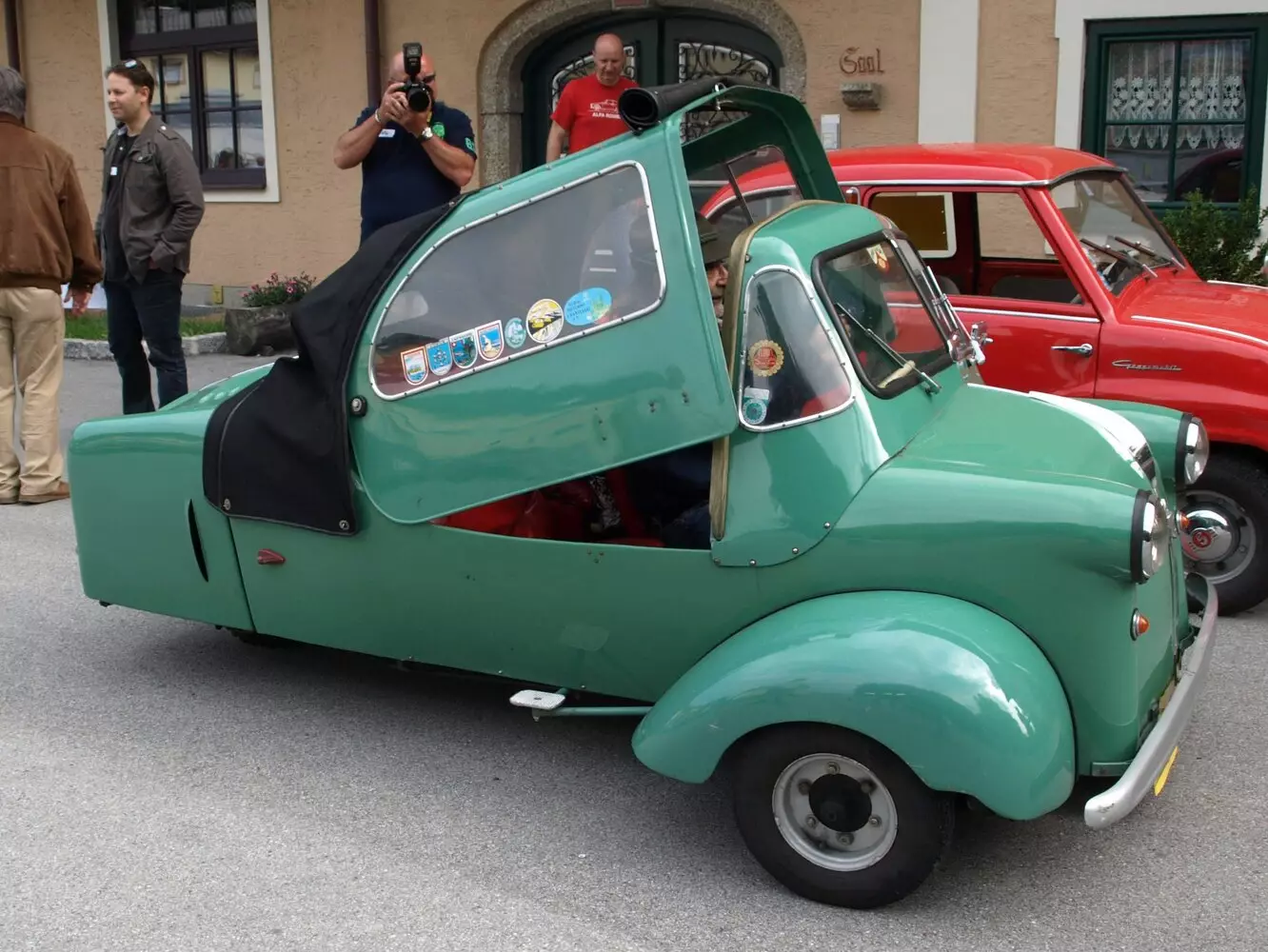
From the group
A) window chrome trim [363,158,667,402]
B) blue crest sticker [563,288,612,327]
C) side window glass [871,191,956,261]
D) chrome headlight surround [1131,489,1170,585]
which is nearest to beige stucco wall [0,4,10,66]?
side window glass [871,191,956,261]

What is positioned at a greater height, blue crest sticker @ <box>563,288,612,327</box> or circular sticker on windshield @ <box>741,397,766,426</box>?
blue crest sticker @ <box>563,288,612,327</box>

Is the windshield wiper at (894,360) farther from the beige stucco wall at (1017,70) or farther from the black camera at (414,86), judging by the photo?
the beige stucco wall at (1017,70)

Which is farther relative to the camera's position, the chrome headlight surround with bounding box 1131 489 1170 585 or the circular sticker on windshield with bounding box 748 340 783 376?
the circular sticker on windshield with bounding box 748 340 783 376

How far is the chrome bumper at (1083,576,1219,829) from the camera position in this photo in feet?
9.88

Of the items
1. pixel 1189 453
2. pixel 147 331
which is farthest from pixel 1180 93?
pixel 147 331

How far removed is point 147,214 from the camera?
7.22 meters

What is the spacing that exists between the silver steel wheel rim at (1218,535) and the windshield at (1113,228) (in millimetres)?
931

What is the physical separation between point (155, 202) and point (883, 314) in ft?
15.3

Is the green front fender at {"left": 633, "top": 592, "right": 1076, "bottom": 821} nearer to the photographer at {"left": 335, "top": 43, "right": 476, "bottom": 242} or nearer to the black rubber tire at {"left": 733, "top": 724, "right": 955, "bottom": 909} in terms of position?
the black rubber tire at {"left": 733, "top": 724, "right": 955, "bottom": 909}

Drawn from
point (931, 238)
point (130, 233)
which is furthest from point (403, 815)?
point (130, 233)

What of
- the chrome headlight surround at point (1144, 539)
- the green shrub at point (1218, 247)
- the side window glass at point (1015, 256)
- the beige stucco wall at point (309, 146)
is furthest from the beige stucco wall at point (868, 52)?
the chrome headlight surround at point (1144, 539)

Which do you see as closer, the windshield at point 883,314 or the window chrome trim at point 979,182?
the windshield at point 883,314

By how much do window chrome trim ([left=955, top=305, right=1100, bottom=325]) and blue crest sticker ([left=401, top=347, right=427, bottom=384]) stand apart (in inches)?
106

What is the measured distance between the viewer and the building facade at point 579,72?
931 centimetres
